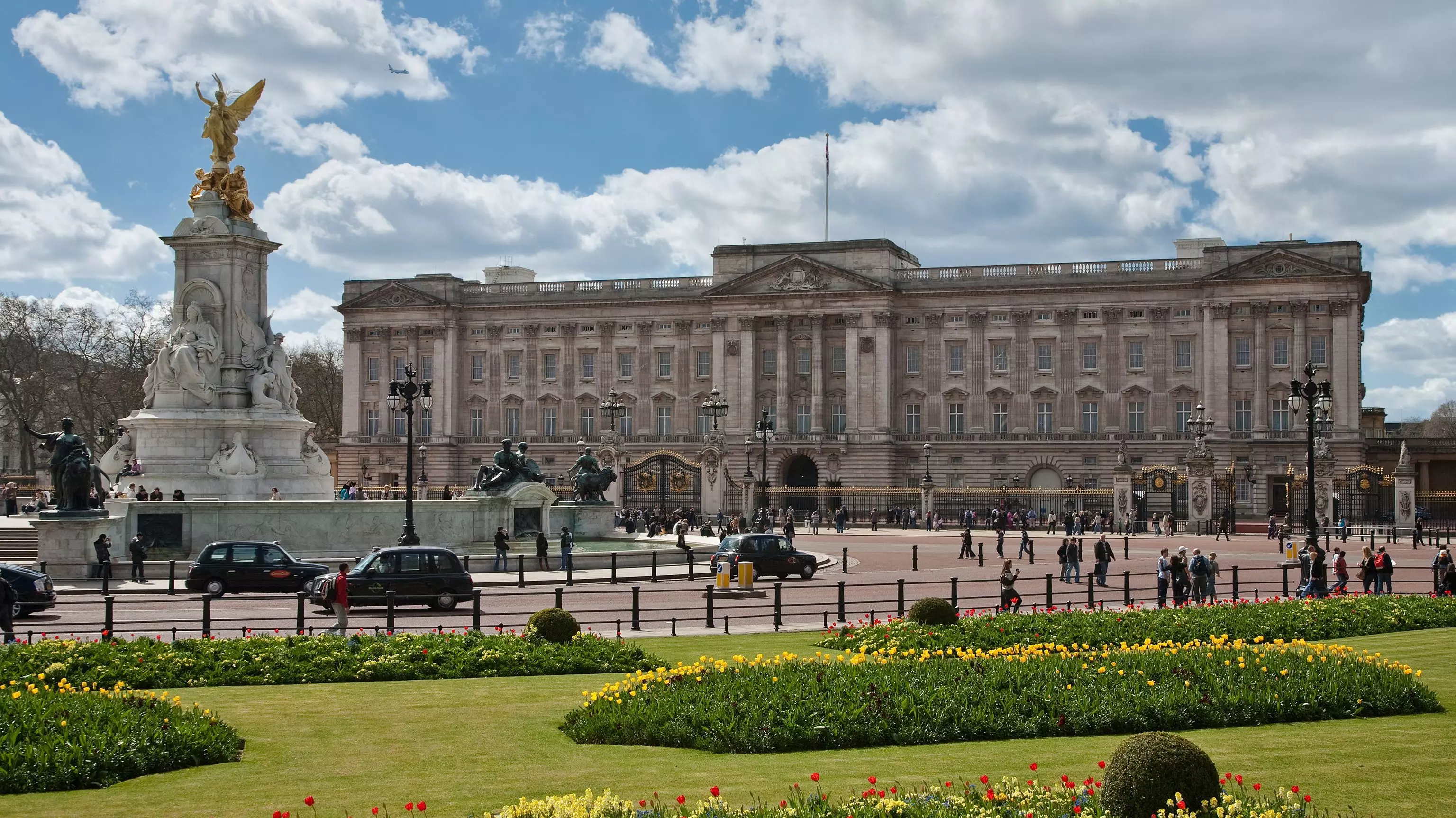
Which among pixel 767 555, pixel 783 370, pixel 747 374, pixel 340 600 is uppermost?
pixel 783 370

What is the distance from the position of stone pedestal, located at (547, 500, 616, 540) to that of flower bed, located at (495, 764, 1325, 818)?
38.4 metres

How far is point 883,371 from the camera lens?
327 feet

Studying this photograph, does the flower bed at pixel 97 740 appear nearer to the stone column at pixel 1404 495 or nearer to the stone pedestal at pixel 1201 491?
the stone pedestal at pixel 1201 491

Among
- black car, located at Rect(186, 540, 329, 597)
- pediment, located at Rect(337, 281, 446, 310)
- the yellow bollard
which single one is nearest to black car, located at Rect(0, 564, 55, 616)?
black car, located at Rect(186, 540, 329, 597)

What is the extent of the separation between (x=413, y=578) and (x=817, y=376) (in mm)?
73523

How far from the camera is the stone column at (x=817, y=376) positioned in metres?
101

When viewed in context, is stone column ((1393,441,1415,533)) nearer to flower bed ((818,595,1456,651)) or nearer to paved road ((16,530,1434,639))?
paved road ((16,530,1434,639))

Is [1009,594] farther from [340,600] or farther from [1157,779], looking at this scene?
[1157,779]

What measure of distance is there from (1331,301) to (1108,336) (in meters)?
13.5

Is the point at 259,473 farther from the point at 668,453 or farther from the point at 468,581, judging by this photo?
the point at 668,453

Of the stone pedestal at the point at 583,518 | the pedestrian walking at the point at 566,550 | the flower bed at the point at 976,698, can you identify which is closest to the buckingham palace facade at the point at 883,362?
the stone pedestal at the point at 583,518

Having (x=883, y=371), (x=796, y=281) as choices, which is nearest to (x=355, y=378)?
(x=796, y=281)

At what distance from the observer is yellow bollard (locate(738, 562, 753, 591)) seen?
32.4 m

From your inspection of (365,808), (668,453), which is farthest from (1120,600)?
(668,453)
